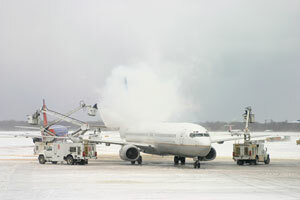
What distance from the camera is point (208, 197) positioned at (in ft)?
84.1

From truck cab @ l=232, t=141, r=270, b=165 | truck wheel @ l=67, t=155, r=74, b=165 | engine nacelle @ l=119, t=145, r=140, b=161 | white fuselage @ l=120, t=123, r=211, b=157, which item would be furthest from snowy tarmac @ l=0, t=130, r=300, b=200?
truck cab @ l=232, t=141, r=270, b=165

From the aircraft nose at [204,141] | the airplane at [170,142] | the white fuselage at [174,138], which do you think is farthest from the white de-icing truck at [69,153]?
the aircraft nose at [204,141]

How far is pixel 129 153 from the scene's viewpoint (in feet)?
172

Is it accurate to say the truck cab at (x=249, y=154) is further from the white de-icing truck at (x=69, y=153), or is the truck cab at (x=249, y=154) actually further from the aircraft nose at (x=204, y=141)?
the white de-icing truck at (x=69, y=153)

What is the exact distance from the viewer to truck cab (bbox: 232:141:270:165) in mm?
53281

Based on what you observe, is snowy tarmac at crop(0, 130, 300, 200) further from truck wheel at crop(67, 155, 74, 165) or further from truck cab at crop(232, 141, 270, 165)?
truck cab at crop(232, 141, 270, 165)

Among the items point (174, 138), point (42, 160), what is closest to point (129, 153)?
point (174, 138)

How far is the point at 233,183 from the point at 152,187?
5.99 m

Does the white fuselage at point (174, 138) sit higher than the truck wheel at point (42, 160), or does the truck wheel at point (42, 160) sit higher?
the white fuselage at point (174, 138)

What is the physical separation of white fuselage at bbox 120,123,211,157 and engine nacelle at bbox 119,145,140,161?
231cm

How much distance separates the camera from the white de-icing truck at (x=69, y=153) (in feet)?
169

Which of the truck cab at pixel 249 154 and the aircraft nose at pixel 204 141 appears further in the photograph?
the truck cab at pixel 249 154

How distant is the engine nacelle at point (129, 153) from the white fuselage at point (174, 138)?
7.58 feet

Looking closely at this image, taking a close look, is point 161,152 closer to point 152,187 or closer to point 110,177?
point 110,177
